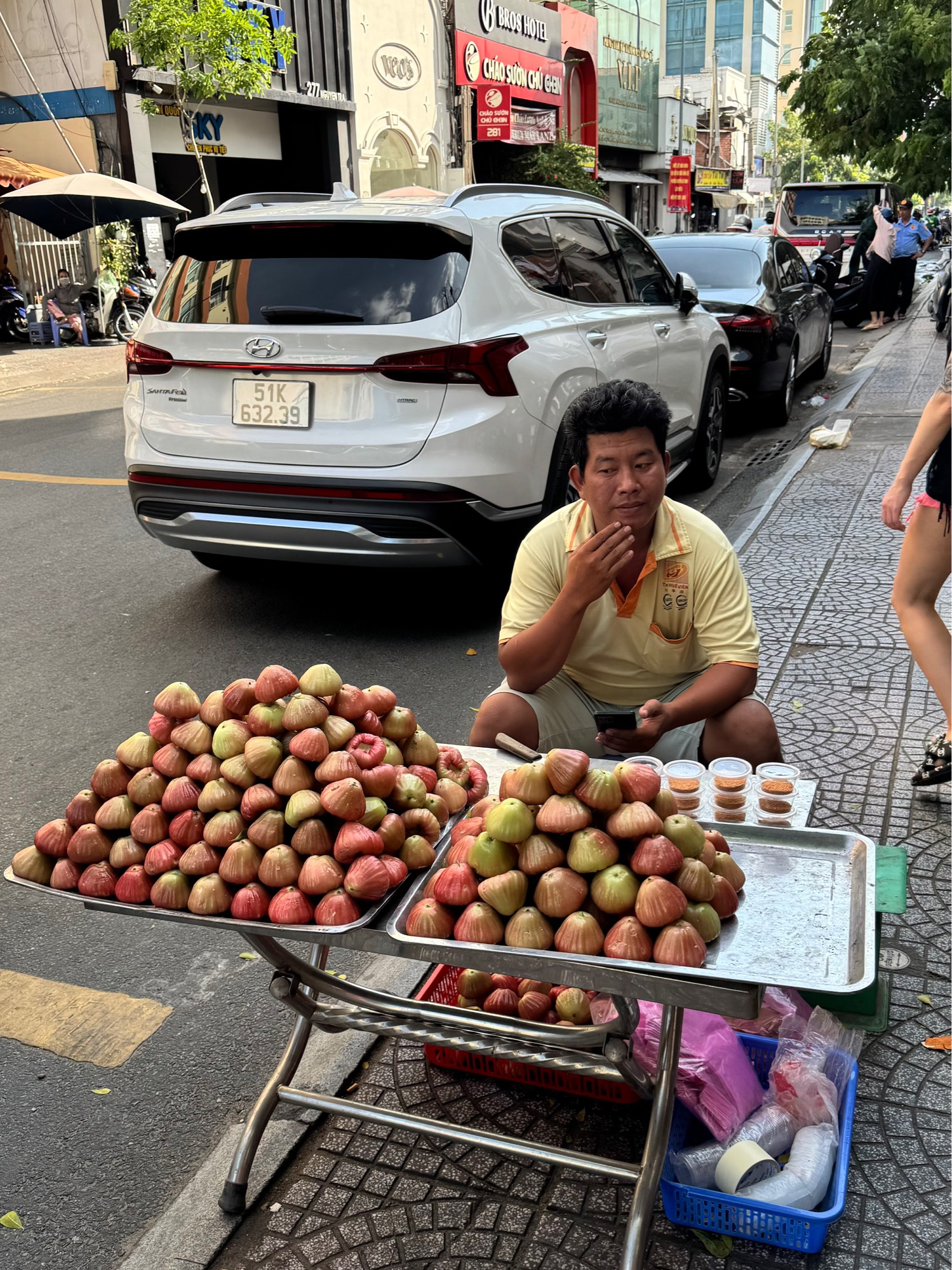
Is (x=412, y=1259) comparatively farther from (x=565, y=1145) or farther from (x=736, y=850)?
(x=736, y=850)

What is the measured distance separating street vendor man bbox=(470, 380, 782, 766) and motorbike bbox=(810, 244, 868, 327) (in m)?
16.6

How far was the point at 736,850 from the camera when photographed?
2.19 meters

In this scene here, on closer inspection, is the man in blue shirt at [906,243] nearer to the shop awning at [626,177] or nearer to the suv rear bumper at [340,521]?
the suv rear bumper at [340,521]

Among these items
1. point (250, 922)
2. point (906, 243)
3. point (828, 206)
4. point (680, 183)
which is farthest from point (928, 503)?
point (680, 183)

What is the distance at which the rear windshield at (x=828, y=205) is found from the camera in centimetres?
2100

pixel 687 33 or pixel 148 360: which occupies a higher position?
pixel 687 33

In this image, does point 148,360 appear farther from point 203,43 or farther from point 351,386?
point 203,43

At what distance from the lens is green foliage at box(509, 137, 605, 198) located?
2986 centimetres

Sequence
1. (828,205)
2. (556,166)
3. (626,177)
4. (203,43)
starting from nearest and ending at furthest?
(203,43), (828,205), (556,166), (626,177)

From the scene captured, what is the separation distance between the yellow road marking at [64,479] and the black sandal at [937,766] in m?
6.67

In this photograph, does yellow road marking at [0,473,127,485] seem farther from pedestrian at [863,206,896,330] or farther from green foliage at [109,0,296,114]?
pedestrian at [863,206,896,330]

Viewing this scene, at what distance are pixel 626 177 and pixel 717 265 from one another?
111 ft

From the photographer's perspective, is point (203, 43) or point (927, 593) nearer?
point (927, 593)

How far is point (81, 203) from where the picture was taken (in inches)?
717
